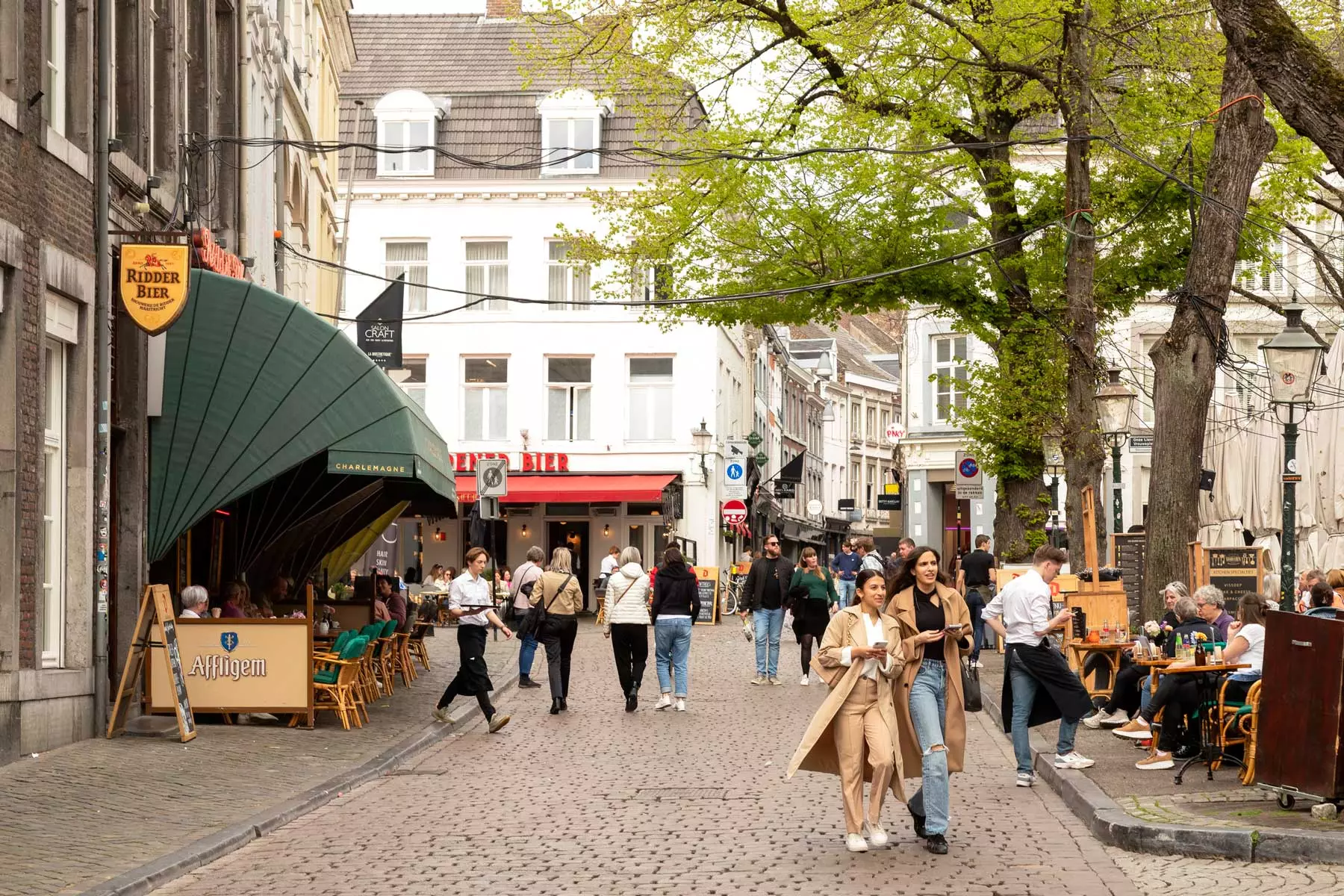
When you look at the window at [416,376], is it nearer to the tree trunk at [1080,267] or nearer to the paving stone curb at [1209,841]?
the tree trunk at [1080,267]

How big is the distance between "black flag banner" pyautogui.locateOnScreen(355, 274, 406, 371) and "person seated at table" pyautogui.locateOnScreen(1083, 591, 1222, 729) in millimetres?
14784

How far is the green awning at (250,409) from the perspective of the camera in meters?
16.6

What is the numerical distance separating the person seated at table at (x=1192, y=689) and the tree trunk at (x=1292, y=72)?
3521mm

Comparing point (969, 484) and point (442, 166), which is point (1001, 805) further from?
point (442, 166)

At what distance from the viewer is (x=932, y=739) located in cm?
1023

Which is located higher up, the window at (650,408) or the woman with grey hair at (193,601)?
the window at (650,408)

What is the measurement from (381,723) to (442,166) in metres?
31.3

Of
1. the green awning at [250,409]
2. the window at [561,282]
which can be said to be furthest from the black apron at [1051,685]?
the window at [561,282]

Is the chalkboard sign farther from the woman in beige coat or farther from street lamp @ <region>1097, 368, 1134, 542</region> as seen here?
the woman in beige coat

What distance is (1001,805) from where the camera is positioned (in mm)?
12164

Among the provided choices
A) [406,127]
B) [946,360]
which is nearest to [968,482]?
[406,127]

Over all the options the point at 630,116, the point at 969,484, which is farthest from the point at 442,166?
the point at 969,484

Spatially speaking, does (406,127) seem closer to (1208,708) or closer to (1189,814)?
(1208,708)

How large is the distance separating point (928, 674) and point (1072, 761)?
3362 millimetres
